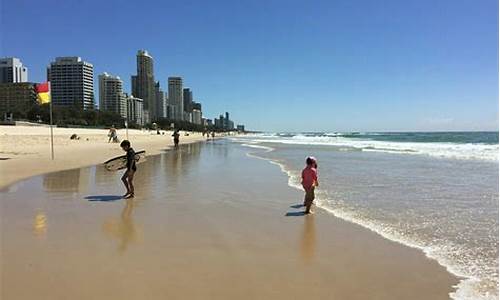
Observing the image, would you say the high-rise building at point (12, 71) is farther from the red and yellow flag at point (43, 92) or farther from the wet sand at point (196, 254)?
the wet sand at point (196, 254)

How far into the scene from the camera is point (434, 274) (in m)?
5.70

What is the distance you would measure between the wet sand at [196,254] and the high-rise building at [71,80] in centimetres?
11402

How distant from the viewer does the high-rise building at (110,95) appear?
170m

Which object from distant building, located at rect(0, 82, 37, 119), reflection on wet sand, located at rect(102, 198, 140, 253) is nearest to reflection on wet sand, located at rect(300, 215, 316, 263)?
reflection on wet sand, located at rect(102, 198, 140, 253)

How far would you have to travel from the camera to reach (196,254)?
6402mm

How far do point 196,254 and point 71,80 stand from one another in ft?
422

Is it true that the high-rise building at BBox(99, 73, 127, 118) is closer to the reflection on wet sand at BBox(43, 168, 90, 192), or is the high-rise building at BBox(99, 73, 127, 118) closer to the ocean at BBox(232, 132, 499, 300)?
the reflection on wet sand at BBox(43, 168, 90, 192)

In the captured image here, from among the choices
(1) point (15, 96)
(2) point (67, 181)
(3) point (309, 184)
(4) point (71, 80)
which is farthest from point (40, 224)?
(1) point (15, 96)

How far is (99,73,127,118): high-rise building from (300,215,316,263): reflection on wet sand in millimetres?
166930

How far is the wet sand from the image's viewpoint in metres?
5.05

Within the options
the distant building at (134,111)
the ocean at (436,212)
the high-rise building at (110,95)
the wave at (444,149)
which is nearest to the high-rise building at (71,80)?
the distant building at (134,111)

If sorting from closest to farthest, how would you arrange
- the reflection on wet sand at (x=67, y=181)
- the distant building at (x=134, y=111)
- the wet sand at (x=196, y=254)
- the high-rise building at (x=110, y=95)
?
1. the wet sand at (x=196, y=254)
2. the reflection on wet sand at (x=67, y=181)
3. the distant building at (x=134, y=111)
4. the high-rise building at (x=110, y=95)

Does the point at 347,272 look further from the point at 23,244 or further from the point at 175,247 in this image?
the point at 23,244

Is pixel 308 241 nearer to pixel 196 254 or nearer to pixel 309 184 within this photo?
pixel 196 254
